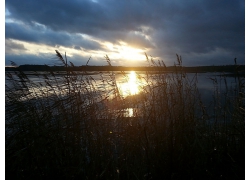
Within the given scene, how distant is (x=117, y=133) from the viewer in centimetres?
506

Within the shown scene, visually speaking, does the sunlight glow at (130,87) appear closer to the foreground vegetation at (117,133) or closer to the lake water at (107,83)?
the lake water at (107,83)

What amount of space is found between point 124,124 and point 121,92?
1.15 metres

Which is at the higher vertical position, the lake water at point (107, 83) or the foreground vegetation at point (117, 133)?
the lake water at point (107, 83)

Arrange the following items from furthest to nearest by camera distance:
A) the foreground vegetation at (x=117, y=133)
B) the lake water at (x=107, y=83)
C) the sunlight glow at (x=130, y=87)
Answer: the sunlight glow at (x=130, y=87) → the lake water at (x=107, y=83) → the foreground vegetation at (x=117, y=133)

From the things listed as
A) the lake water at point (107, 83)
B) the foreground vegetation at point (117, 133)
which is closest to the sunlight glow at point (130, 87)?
the lake water at point (107, 83)

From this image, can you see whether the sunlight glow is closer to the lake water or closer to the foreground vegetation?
the lake water

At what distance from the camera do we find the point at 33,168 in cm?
414

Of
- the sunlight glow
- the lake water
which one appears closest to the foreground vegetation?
the lake water

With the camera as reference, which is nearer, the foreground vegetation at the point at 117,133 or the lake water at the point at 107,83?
the foreground vegetation at the point at 117,133

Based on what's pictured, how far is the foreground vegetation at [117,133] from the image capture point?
13.5 ft

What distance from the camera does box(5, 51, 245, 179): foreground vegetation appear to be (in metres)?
4.12

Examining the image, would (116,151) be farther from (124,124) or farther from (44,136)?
(44,136)

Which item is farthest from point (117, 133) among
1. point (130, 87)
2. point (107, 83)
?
point (130, 87)

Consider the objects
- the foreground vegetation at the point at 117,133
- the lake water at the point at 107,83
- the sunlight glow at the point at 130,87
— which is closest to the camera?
the foreground vegetation at the point at 117,133
